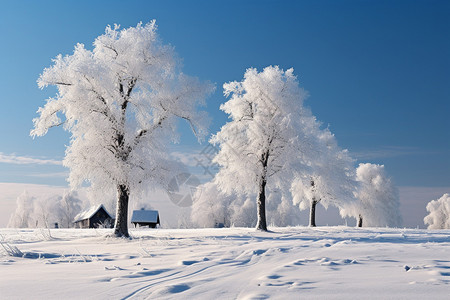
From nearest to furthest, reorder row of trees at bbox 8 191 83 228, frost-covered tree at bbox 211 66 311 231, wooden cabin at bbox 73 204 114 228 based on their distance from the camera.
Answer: frost-covered tree at bbox 211 66 311 231 < wooden cabin at bbox 73 204 114 228 < row of trees at bbox 8 191 83 228

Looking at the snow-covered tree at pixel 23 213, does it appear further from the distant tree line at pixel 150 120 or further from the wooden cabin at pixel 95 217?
the distant tree line at pixel 150 120

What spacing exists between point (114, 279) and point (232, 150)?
58.8 ft

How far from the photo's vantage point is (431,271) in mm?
6371

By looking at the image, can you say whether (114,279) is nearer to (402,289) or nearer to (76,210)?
(402,289)

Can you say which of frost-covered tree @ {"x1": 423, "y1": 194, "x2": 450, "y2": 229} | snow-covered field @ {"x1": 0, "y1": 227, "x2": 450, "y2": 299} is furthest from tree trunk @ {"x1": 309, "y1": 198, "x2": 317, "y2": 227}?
frost-covered tree @ {"x1": 423, "y1": 194, "x2": 450, "y2": 229}

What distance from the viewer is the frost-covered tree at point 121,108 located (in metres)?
18.1

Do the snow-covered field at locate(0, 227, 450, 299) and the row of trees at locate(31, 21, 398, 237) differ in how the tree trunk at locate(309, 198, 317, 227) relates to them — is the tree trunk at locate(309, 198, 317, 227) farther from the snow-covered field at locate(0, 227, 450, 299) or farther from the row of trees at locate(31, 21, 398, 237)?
the snow-covered field at locate(0, 227, 450, 299)

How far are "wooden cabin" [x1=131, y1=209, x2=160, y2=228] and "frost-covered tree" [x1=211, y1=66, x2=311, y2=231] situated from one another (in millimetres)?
39793

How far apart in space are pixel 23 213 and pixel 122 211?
66.4 metres

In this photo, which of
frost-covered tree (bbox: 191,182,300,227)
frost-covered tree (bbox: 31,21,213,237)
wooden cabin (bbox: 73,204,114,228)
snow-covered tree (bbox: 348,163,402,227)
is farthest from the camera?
frost-covered tree (bbox: 191,182,300,227)

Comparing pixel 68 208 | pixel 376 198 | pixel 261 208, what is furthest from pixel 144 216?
pixel 261 208

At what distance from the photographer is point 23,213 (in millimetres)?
74938

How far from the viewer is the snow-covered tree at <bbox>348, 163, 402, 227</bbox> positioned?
47156 mm

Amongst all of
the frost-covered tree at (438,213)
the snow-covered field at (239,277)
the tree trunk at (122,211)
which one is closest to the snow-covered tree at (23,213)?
the tree trunk at (122,211)
